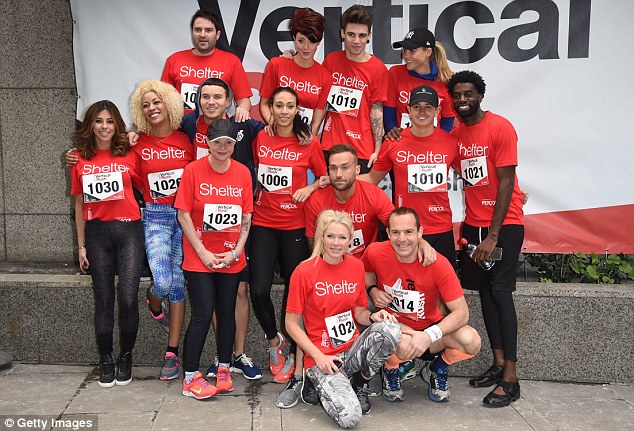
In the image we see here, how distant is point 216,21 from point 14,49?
211 cm

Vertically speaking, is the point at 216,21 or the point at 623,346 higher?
the point at 216,21

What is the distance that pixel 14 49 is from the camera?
5988mm

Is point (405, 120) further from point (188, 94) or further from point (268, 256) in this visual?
point (188, 94)

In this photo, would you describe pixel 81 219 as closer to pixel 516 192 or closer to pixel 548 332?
pixel 516 192

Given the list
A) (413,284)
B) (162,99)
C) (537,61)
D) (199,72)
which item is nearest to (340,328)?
(413,284)

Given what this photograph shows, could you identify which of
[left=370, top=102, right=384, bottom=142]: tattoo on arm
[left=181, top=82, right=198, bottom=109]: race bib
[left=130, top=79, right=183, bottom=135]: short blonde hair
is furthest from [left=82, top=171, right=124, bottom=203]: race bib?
[left=370, top=102, right=384, bottom=142]: tattoo on arm

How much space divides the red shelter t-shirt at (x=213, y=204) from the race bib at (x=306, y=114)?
0.69 metres

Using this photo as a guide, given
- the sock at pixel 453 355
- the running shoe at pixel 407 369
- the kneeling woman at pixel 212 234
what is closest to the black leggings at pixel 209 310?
the kneeling woman at pixel 212 234

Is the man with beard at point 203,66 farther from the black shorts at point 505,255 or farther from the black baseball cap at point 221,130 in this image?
the black shorts at point 505,255

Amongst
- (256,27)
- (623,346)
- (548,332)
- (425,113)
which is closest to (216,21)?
(256,27)

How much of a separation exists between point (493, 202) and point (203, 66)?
2.20 m

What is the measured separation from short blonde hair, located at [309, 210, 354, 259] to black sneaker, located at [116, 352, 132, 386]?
1.52 m

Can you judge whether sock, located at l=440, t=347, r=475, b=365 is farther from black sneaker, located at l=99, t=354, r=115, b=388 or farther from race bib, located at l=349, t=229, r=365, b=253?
black sneaker, located at l=99, t=354, r=115, b=388

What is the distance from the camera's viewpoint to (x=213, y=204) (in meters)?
4.41
